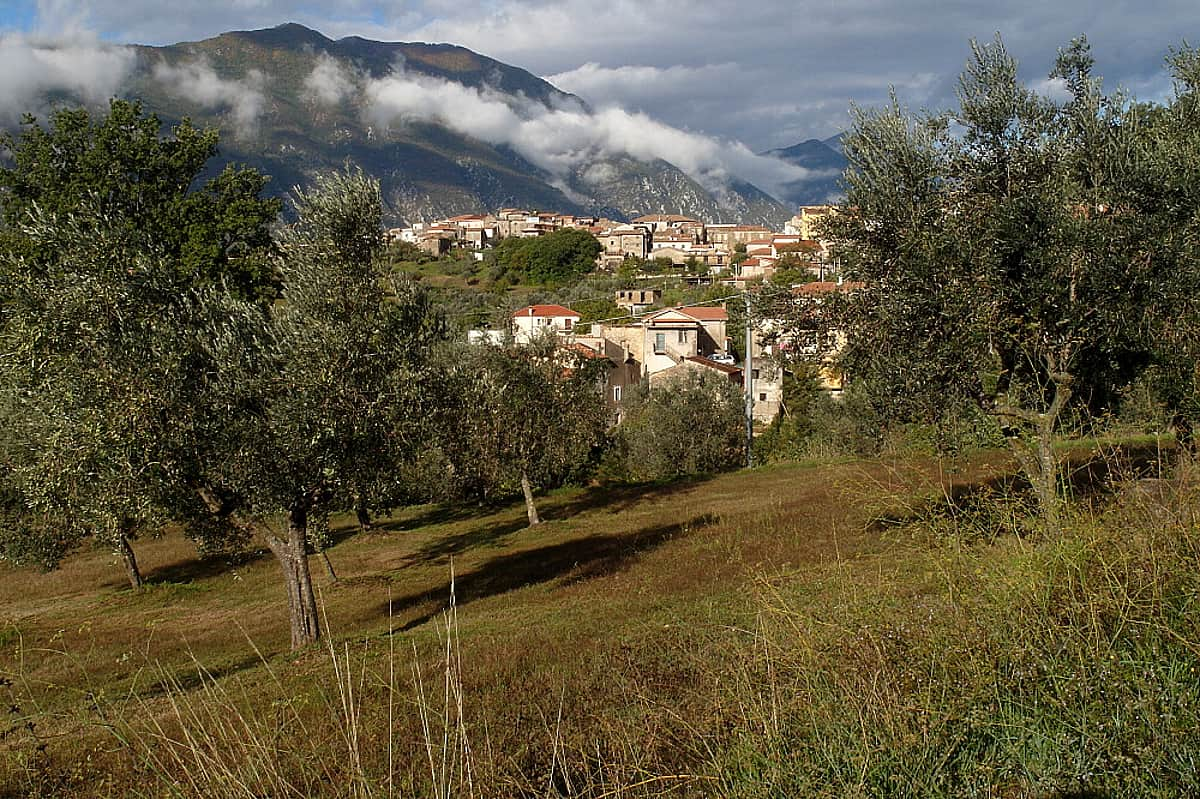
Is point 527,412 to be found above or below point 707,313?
above

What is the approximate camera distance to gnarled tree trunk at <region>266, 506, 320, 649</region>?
13.1m

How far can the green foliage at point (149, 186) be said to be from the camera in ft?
85.4

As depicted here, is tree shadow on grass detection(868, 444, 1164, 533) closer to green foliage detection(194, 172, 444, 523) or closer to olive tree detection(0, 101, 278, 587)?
green foliage detection(194, 172, 444, 523)

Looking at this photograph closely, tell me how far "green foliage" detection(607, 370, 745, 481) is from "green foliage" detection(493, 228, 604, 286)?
8082 centimetres

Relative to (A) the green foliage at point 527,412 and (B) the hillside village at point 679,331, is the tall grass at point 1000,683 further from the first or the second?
(A) the green foliage at point 527,412

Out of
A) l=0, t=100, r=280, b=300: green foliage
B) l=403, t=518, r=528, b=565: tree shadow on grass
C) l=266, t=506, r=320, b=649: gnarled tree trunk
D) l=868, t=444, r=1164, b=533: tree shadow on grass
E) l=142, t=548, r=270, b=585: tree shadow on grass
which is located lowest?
l=142, t=548, r=270, b=585: tree shadow on grass

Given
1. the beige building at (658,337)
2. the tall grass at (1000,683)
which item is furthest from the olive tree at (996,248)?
the beige building at (658,337)

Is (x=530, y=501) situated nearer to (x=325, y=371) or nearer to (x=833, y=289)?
(x=325, y=371)

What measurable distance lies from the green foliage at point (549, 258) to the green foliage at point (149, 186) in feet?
312

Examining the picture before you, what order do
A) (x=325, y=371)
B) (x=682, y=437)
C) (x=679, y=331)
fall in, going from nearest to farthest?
(x=325, y=371) < (x=682, y=437) < (x=679, y=331)

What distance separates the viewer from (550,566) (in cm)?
1958

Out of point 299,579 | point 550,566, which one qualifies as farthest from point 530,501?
point 299,579

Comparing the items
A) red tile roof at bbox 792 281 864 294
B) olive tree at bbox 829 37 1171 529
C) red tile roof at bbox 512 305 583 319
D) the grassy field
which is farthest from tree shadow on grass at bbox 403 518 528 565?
red tile roof at bbox 512 305 583 319

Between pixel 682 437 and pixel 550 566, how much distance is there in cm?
2432
